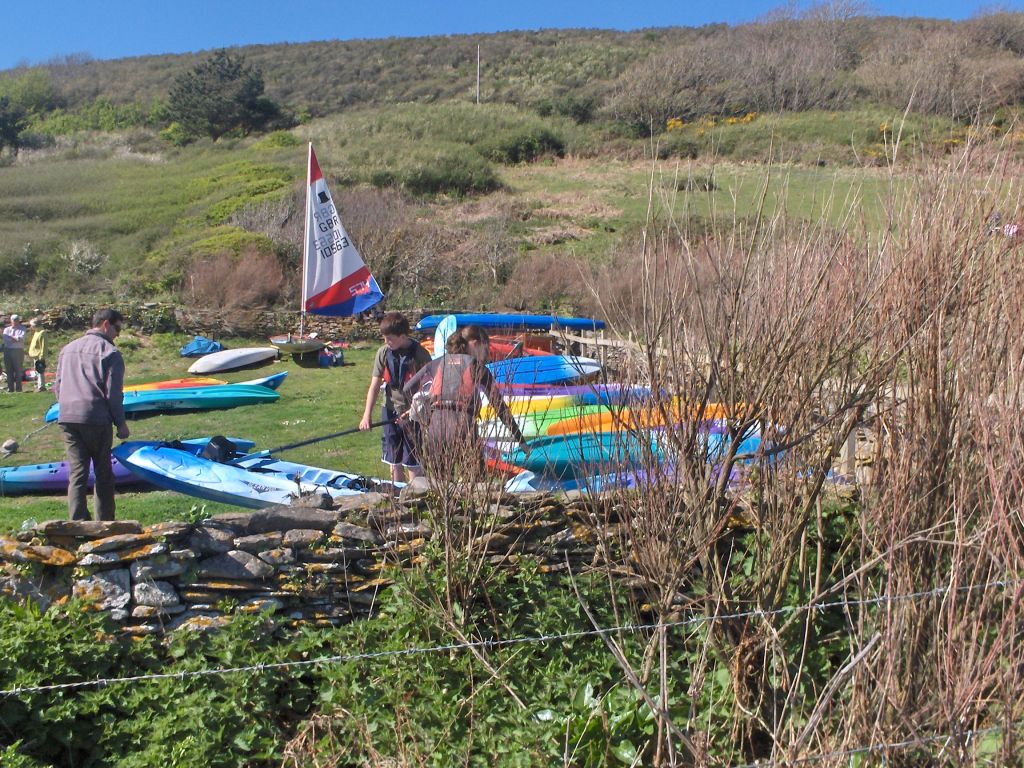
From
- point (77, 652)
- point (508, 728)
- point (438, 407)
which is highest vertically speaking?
point (438, 407)

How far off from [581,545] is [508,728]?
129 centimetres

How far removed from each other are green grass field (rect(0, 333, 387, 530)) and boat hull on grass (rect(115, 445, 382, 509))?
0.47 feet

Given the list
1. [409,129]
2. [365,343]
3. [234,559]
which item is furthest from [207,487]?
[409,129]

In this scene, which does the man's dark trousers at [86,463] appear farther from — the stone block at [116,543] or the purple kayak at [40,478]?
the purple kayak at [40,478]

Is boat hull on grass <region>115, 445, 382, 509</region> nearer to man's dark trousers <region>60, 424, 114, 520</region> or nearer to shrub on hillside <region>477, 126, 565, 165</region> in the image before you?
man's dark trousers <region>60, 424, 114, 520</region>

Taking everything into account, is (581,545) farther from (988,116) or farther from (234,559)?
(988,116)

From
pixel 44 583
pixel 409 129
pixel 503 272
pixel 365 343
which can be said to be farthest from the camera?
pixel 409 129

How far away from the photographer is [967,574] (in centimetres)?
325

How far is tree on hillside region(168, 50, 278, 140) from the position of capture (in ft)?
154

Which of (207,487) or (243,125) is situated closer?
(207,487)

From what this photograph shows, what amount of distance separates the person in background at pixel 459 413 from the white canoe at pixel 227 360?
10.4 meters

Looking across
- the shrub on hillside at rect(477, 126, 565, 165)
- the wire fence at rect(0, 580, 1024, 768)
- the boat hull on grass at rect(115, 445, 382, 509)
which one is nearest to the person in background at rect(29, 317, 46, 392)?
the boat hull on grass at rect(115, 445, 382, 509)

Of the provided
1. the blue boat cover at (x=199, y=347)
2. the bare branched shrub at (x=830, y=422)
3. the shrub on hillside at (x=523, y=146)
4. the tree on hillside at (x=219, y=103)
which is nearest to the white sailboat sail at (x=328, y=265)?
the blue boat cover at (x=199, y=347)

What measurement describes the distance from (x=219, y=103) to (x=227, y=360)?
3708 cm
